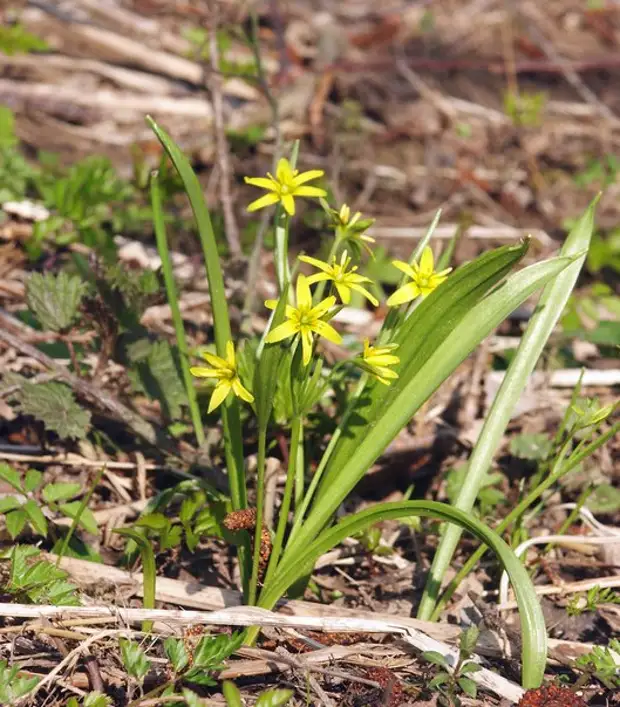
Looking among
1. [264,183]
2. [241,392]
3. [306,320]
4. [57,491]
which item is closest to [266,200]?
[264,183]

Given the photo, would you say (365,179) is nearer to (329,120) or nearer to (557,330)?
(329,120)

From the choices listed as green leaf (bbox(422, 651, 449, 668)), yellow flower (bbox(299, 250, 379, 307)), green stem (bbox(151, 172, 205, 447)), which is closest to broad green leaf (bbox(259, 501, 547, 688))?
green leaf (bbox(422, 651, 449, 668))

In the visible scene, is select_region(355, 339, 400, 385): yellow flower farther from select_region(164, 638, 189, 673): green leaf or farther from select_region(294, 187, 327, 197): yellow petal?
select_region(164, 638, 189, 673): green leaf

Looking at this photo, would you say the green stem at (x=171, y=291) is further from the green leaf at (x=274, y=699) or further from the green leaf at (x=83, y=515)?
the green leaf at (x=274, y=699)

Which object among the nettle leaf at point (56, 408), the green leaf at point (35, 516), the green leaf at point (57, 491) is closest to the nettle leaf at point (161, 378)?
the nettle leaf at point (56, 408)

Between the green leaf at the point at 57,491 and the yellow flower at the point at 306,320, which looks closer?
the yellow flower at the point at 306,320

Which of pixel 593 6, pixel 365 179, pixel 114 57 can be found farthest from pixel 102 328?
pixel 593 6

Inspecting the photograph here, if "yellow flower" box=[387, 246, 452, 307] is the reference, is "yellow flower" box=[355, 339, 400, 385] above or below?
below
